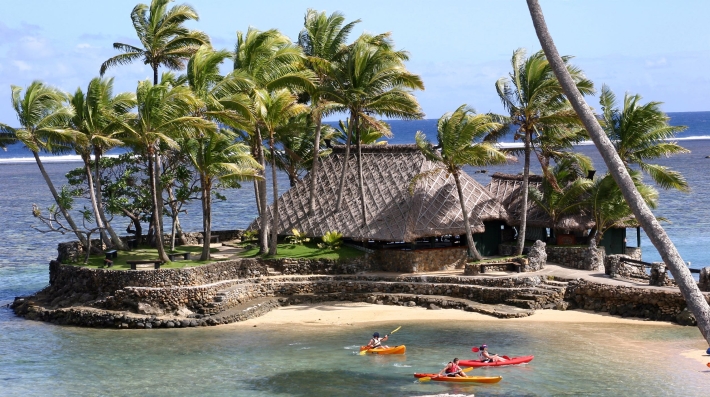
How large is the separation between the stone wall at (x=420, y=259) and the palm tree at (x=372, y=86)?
176 centimetres

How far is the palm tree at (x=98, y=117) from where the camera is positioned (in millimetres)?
35969

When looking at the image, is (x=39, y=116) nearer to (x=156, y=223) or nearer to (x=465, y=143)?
(x=156, y=223)

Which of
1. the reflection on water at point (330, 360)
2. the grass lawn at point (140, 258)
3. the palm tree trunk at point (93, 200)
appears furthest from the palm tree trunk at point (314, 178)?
the reflection on water at point (330, 360)

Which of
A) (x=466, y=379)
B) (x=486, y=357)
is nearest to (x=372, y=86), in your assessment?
(x=486, y=357)

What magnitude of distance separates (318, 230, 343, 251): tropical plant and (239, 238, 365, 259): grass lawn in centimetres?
18

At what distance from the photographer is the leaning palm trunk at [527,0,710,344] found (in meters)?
16.8

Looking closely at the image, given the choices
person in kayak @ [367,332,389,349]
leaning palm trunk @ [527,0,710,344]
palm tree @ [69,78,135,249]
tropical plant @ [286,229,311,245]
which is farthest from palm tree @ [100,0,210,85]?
leaning palm trunk @ [527,0,710,344]

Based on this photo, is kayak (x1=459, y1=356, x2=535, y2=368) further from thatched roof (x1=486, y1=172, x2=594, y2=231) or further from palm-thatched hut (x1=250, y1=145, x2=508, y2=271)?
thatched roof (x1=486, y1=172, x2=594, y2=231)

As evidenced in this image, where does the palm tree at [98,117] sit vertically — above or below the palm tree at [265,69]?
below

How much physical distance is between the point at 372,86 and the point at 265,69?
167 inches

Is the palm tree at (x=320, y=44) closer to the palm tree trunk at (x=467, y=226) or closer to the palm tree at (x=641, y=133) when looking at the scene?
the palm tree trunk at (x=467, y=226)

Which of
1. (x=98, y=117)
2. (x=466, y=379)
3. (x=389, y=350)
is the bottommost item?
(x=466, y=379)

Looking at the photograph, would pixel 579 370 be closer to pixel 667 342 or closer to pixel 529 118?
pixel 667 342

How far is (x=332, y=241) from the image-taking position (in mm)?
37562
